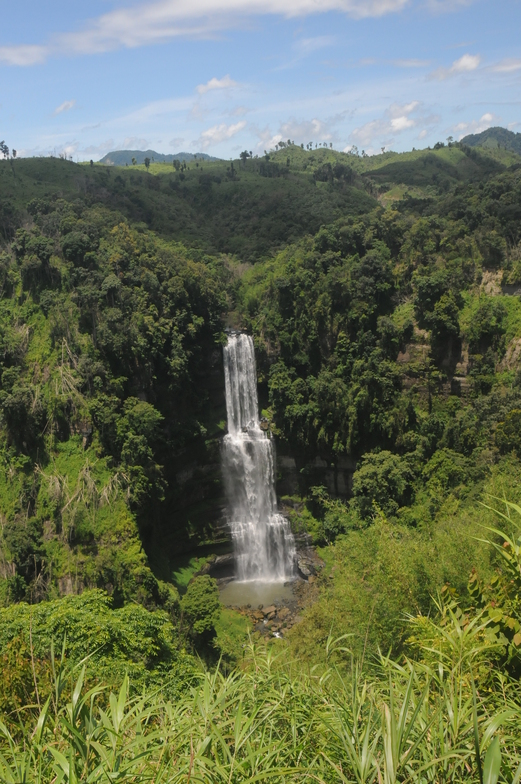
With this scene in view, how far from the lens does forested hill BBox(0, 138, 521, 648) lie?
21.3m

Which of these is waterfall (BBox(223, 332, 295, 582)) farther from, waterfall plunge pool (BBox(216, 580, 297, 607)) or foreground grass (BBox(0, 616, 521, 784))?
foreground grass (BBox(0, 616, 521, 784))

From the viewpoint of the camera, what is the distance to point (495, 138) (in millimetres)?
119562

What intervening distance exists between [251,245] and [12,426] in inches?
912

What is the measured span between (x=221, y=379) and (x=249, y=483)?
19.2ft

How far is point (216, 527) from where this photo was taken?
28.1 meters

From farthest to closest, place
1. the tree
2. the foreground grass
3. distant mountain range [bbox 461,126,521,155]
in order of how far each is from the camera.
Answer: distant mountain range [bbox 461,126,521,155]
the tree
the foreground grass

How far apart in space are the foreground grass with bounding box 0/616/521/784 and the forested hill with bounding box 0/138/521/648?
11.7m

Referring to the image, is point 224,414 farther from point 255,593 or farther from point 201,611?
point 201,611

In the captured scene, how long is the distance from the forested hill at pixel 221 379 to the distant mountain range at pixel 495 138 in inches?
3732

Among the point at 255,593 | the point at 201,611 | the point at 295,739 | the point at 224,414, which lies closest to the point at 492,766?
the point at 295,739

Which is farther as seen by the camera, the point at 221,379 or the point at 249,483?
the point at 221,379

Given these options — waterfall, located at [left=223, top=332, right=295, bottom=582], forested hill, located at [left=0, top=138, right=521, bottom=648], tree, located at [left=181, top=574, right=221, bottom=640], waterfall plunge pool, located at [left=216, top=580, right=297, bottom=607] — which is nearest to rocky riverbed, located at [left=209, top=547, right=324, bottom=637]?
waterfall plunge pool, located at [left=216, top=580, right=297, bottom=607]

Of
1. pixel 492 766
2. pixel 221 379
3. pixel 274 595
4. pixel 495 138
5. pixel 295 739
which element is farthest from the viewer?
pixel 495 138

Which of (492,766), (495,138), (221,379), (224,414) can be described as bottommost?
(492,766)
